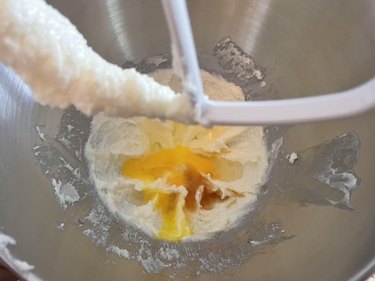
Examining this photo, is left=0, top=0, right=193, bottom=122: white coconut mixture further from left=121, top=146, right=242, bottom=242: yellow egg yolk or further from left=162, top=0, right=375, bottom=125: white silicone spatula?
left=121, top=146, right=242, bottom=242: yellow egg yolk

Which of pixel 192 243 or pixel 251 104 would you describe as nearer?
pixel 251 104

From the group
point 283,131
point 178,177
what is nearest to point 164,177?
point 178,177

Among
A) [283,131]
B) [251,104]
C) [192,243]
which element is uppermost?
[251,104]

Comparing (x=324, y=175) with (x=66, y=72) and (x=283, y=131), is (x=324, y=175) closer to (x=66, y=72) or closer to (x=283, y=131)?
(x=283, y=131)

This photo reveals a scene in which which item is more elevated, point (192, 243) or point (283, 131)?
point (283, 131)

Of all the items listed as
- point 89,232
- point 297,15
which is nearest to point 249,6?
point 297,15

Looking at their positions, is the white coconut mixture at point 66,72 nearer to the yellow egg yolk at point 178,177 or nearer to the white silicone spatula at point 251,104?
the white silicone spatula at point 251,104

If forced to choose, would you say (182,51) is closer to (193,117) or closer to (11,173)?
(193,117)
